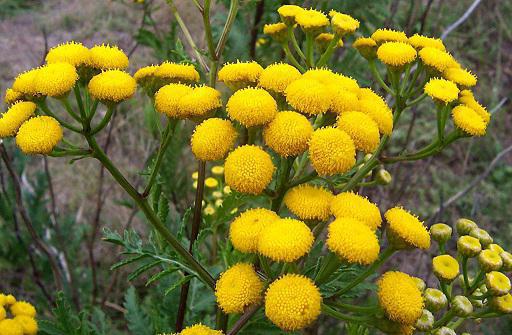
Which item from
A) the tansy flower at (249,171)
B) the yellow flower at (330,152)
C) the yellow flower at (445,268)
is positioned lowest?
the yellow flower at (445,268)

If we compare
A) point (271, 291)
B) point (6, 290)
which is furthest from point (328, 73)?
point (6, 290)

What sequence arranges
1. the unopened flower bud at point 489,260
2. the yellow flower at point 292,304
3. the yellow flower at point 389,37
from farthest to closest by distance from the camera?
1. the yellow flower at point 389,37
2. the unopened flower bud at point 489,260
3. the yellow flower at point 292,304

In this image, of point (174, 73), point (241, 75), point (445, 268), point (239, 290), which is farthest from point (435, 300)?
point (174, 73)

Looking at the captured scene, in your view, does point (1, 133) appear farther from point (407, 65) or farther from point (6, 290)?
point (6, 290)

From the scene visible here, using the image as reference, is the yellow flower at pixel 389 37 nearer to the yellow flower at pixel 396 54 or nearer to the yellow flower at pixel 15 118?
the yellow flower at pixel 396 54

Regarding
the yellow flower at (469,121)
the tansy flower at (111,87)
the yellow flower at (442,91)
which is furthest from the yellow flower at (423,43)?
the tansy flower at (111,87)

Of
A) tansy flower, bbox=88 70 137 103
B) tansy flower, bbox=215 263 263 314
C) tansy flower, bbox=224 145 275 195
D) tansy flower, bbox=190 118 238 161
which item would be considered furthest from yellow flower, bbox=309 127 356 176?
tansy flower, bbox=88 70 137 103

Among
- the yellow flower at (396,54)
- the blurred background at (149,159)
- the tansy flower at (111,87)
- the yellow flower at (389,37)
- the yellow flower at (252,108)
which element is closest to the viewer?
the yellow flower at (252,108)
